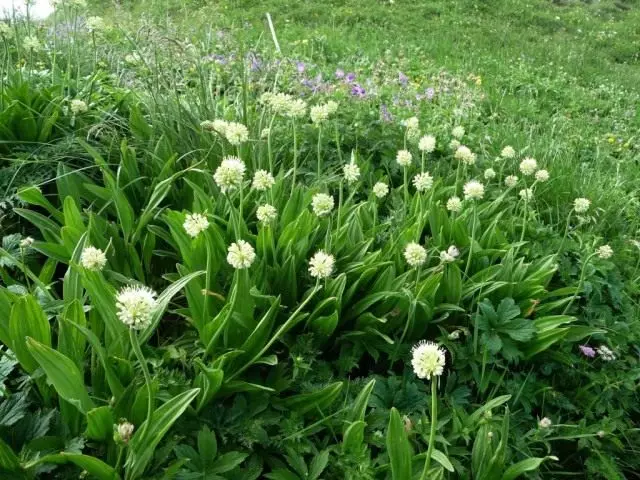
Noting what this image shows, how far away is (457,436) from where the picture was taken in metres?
1.94

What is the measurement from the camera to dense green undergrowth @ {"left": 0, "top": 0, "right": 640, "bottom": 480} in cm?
171

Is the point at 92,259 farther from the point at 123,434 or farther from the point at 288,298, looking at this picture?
the point at 288,298

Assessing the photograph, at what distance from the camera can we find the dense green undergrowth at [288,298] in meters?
1.71

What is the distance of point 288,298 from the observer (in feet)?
7.49

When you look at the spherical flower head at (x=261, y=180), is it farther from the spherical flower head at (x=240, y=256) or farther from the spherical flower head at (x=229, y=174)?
the spherical flower head at (x=240, y=256)

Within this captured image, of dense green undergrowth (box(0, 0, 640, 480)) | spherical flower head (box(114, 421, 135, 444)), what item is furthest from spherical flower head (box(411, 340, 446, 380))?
spherical flower head (box(114, 421, 135, 444))

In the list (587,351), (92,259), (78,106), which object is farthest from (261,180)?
(587,351)

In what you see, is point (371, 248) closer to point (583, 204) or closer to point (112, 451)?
point (583, 204)

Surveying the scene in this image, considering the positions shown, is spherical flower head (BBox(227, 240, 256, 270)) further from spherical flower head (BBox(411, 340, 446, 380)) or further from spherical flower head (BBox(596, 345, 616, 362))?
spherical flower head (BBox(596, 345, 616, 362))

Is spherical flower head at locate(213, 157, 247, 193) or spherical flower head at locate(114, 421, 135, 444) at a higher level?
spherical flower head at locate(213, 157, 247, 193)

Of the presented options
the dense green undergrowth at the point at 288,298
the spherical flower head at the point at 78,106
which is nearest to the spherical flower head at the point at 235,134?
the dense green undergrowth at the point at 288,298

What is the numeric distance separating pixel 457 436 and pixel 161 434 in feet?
3.14

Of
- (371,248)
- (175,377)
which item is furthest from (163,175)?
(175,377)

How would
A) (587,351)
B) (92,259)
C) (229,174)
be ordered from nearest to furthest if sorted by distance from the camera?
(92,259), (229,174), (587,351)
